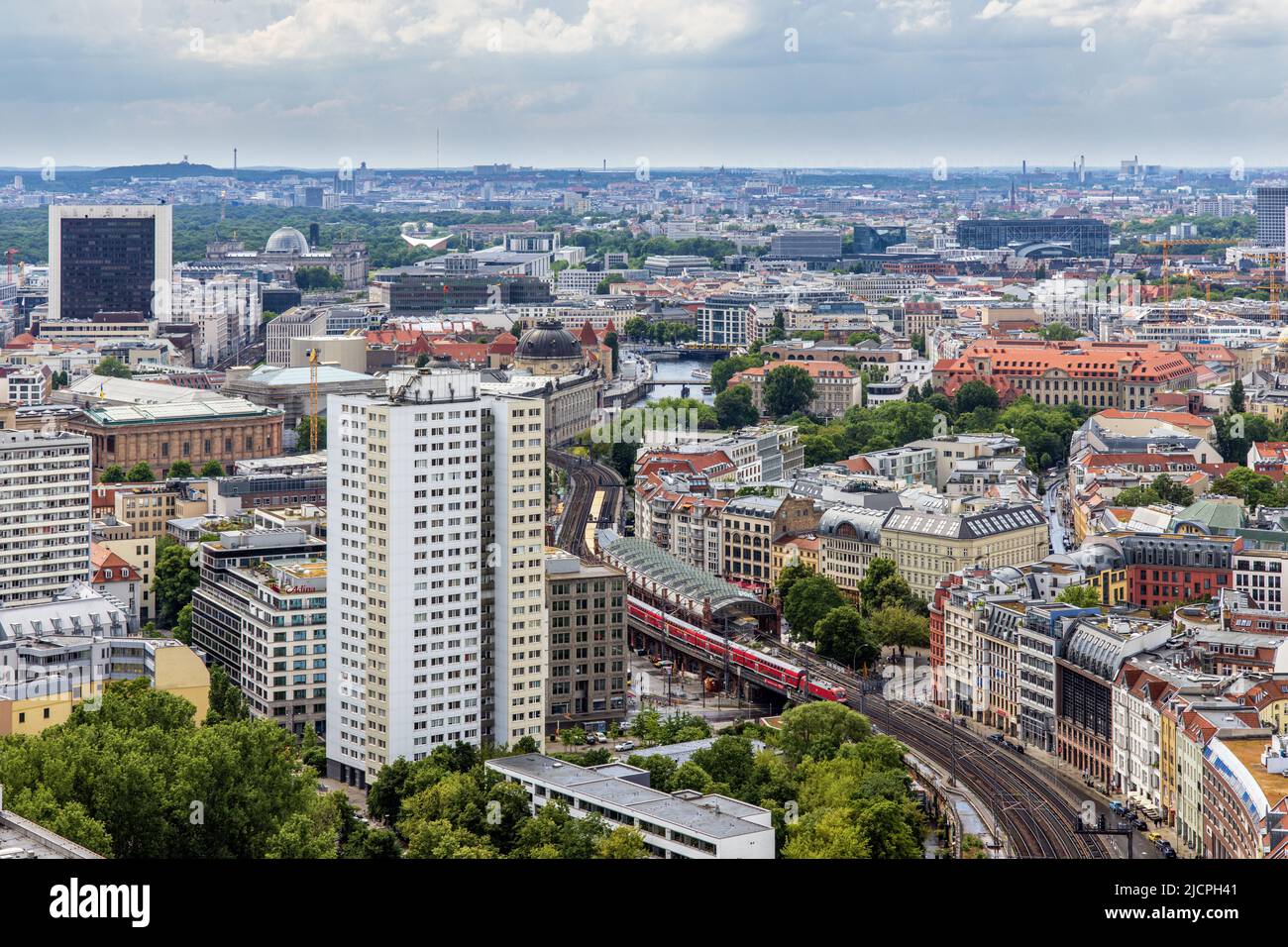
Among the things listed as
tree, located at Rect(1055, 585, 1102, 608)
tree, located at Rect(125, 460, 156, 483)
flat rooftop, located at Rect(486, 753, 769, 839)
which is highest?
tree, located at Rect(125, 460, 156, 483)

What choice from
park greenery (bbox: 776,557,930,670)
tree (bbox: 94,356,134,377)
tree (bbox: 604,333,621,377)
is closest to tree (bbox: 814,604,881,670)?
park greenery (bbox: 776,557,930,670)

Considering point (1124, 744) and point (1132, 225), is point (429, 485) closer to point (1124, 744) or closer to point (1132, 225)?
point (1124, 744)

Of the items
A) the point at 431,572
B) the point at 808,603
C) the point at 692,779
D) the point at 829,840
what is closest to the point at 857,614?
the point at 808,603

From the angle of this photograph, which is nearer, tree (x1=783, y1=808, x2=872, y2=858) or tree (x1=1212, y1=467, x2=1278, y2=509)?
tree (x1=783, y1=808, x2=872, y2=858)

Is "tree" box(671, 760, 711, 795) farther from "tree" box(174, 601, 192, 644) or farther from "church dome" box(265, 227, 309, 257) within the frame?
"church dome" box(265, 227, 309, 257)

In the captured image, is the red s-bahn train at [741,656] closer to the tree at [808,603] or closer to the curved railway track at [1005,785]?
the curved railway track at [1005,785]

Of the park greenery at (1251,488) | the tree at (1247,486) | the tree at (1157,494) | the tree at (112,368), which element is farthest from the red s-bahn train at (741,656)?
the tree at (112,368)
